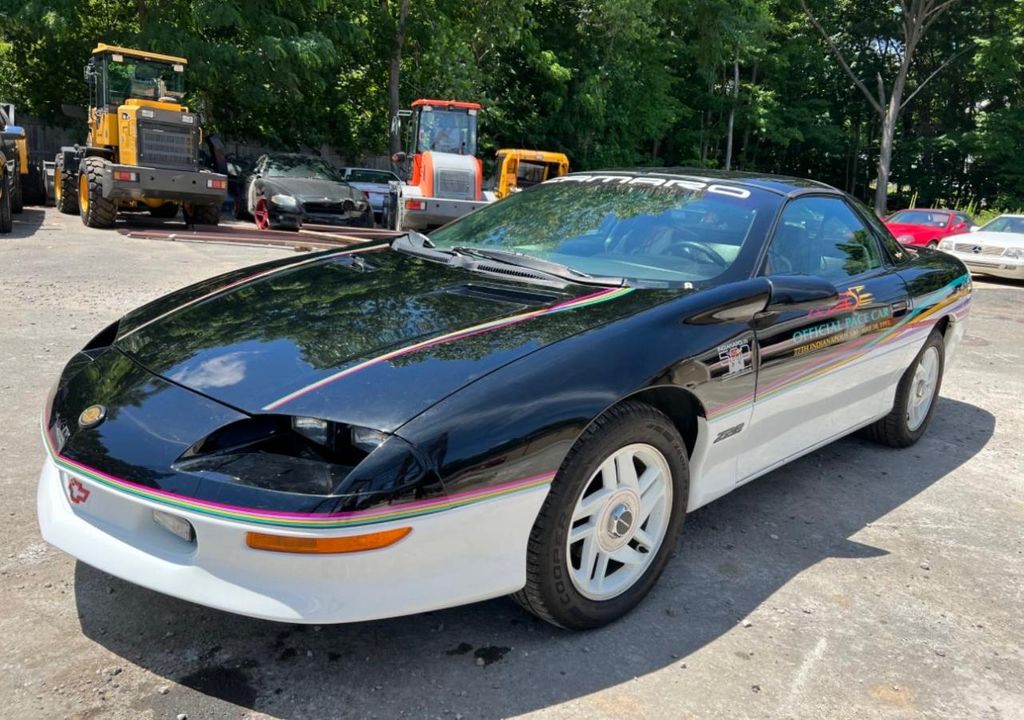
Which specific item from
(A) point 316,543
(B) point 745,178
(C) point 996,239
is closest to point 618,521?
(A) point 316,543

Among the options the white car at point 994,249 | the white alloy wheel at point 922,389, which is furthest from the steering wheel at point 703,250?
the white car at point 994,249

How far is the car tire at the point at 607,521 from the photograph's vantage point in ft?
8.18

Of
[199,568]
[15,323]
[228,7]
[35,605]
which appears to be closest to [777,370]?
[199,568]

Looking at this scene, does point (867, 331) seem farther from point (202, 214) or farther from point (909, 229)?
point (909, 229)

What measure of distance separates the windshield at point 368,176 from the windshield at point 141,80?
230 inches

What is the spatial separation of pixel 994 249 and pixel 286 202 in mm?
12600

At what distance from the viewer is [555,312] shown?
9.37 feet

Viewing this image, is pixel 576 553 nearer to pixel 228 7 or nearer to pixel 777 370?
pixel 777 370

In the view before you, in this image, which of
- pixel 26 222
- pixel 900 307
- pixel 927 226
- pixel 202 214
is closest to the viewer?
pixel 900 307

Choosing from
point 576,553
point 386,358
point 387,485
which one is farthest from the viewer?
point 576,553

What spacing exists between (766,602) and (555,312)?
1.27 metres

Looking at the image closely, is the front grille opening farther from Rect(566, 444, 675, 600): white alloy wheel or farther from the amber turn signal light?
the amber turn signal light

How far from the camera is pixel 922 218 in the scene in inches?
760

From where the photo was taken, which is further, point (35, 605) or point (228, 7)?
point (228, 7)
